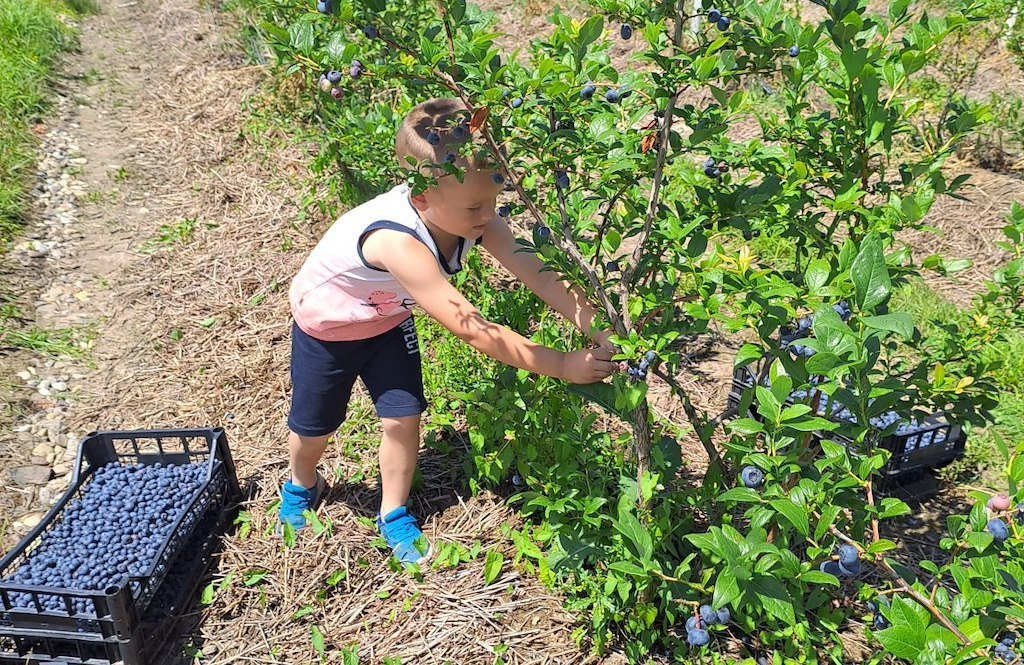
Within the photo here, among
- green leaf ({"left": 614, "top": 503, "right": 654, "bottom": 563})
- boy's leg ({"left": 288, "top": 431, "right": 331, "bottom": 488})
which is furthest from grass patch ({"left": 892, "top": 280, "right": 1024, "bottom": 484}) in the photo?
boy's leg ({"left": 288, "top": 431, "right": 331, "bottom": 488})

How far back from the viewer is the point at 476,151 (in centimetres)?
180

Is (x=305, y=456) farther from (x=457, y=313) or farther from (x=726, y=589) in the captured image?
(x=726, y=589)

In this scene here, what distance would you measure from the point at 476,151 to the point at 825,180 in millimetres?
848

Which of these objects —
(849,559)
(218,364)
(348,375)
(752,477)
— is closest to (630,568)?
(752,477)

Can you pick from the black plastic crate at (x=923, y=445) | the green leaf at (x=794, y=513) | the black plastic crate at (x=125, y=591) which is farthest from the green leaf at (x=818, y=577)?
the black plastic crate at (x=125, y=591)

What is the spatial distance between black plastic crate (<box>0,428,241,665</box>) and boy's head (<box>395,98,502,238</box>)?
3.85 ft

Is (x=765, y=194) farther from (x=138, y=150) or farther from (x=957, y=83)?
(x=138, y=150)

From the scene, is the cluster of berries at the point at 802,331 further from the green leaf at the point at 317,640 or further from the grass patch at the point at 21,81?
the grass patch at the point at 21,81

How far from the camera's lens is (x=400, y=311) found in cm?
248

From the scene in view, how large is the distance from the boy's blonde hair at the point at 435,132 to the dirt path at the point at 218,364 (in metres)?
1.24

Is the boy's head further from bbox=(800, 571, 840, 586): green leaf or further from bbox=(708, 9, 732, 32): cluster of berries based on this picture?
bbox=(800, 571, 840, 586): green leaf

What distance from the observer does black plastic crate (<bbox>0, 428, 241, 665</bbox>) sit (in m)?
2.15

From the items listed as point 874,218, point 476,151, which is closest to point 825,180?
point 874,218

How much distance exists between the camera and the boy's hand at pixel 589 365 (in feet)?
6.27
